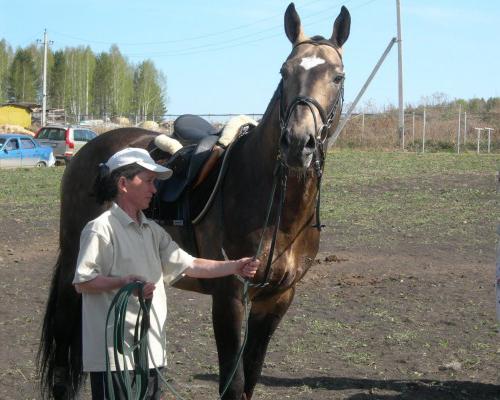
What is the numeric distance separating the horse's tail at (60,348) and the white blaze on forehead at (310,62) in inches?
89.7

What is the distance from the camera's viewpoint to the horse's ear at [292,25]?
444 centimetres

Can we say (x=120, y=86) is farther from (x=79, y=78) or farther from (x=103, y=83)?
(x=79, y=78)

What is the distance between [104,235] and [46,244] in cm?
776

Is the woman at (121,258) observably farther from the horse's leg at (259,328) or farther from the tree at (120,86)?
the tree at (120,86)

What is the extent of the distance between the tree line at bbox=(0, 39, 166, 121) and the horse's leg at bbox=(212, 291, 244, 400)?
2842 inches

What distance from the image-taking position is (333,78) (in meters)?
4.10

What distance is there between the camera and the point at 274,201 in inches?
167

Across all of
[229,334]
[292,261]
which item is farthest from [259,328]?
[292,261]

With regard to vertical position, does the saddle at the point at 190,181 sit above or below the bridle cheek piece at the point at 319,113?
below

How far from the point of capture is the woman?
3.23 m

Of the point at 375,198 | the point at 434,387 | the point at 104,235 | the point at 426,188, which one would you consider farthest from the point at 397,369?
the point at 426,188

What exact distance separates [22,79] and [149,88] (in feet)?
54.1

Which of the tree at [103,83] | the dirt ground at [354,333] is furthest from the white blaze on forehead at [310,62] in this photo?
the tree at [103,83]

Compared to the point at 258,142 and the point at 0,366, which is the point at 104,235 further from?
the point at 0,366
